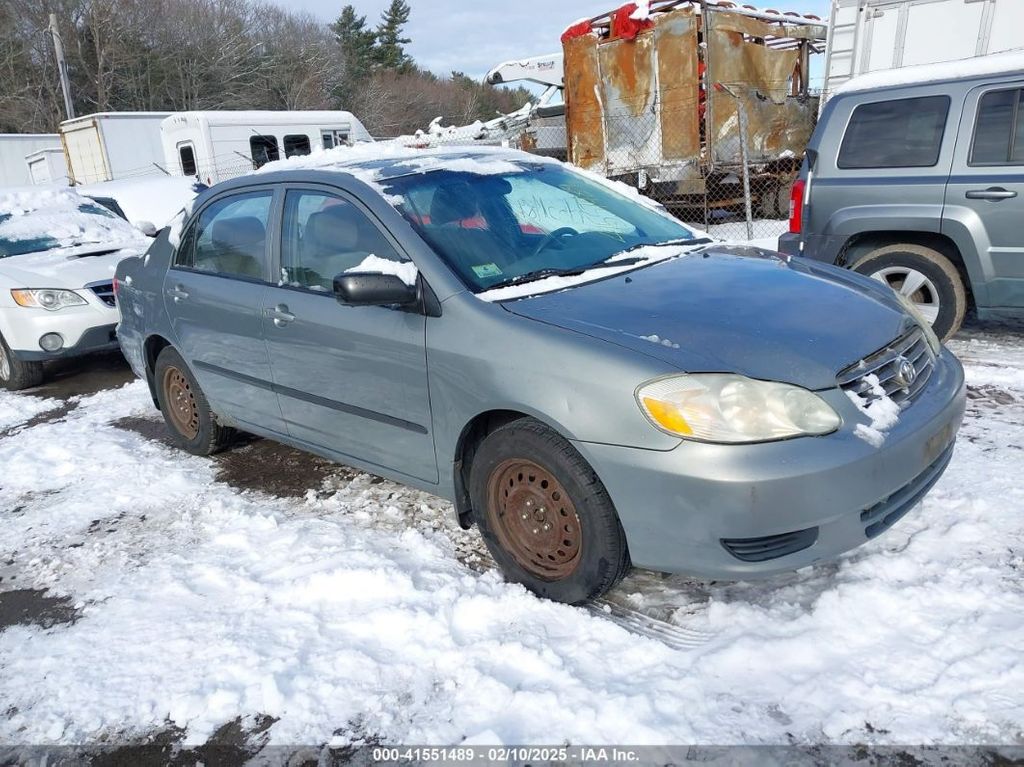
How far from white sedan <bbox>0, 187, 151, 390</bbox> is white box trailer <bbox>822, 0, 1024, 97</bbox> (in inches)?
339

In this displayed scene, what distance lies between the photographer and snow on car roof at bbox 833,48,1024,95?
513 centimetres

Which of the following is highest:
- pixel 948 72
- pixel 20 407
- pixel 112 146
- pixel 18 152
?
pixel 18 152

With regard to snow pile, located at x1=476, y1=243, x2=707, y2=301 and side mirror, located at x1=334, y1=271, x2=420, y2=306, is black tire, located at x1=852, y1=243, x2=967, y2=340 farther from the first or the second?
side mirror, located at x1=334, y1=271, x2=420, y2=306

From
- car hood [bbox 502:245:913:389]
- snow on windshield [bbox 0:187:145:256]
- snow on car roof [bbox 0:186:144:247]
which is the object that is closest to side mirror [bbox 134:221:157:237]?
snow on windshield [bbox 0:187:145:256]

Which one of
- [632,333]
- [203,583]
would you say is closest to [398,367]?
Result: [632,333]

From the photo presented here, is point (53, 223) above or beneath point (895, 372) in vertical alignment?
above

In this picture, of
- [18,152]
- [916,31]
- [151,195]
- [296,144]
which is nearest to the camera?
[916,31]

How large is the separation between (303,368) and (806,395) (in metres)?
2.27

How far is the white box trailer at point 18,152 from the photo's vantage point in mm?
23625

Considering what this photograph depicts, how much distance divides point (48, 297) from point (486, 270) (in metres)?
5.31

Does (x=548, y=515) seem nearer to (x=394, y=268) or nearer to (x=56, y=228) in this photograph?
(x=394, y=268)

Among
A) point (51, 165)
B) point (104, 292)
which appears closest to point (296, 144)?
point (51, 165)

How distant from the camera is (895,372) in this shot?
Result: 275 cm

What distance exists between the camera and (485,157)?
3938 mm
